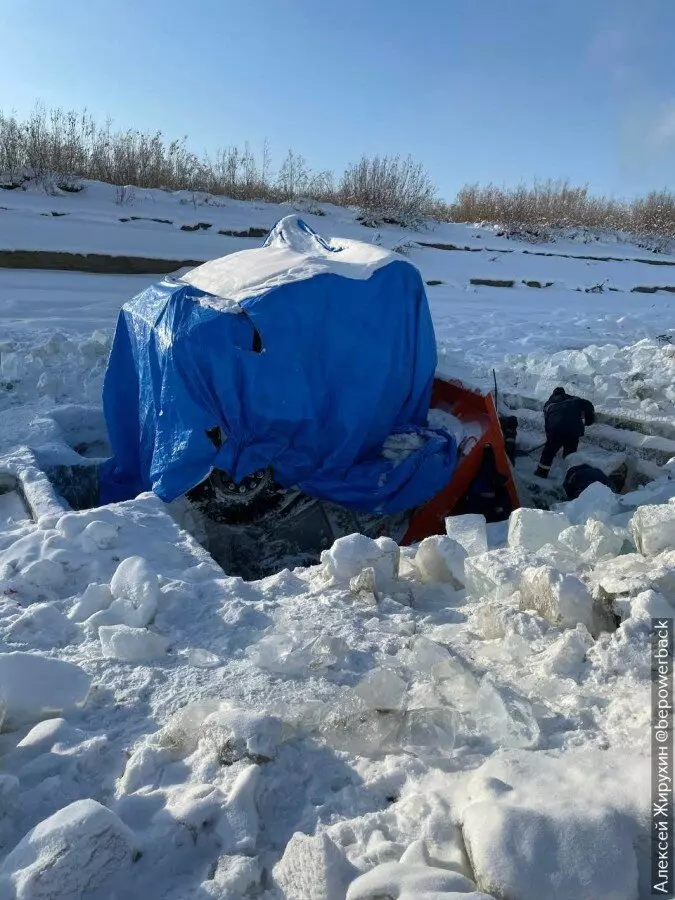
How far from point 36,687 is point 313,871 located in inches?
36.1

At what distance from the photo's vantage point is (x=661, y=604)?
1.86 m

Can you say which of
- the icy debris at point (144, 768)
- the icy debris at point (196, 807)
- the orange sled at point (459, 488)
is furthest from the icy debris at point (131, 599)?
the orange sled at point (459, 488)

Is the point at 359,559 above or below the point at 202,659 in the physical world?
above

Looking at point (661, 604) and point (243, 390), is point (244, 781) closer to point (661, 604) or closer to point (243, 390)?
point (661, 604)

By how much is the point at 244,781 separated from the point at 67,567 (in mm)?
1397

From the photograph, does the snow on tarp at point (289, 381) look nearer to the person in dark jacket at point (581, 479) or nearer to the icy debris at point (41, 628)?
the person in dark jacket at point (581, 479)

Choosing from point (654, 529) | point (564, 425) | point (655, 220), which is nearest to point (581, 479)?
point (564, 425)

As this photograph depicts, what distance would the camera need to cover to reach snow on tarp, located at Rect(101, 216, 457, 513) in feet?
11.5

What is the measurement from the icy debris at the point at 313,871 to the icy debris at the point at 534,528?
1.61m

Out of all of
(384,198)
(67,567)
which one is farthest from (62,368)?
(384,198)

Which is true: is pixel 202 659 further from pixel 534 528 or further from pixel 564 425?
pixel 564 425

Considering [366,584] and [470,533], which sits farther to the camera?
[470,533]

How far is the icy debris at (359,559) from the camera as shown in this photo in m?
2.43

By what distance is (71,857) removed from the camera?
1204mm
